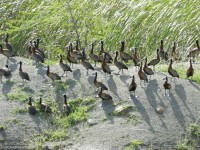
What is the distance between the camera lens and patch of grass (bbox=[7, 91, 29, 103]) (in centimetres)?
1110

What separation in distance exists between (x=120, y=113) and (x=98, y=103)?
1.76 ft

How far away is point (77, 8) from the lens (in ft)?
52.6

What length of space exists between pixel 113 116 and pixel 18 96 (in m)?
1.74

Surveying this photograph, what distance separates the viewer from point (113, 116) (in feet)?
34.3

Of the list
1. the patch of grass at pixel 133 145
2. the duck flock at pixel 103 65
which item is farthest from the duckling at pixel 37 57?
the patch of grass at pixel 133 145

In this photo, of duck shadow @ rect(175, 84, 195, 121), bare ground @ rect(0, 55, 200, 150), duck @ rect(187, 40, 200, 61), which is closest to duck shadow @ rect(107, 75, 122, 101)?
bare ground @ rect(0, 55, 200, 150)

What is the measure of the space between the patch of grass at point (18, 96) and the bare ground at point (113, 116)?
0.24 ft

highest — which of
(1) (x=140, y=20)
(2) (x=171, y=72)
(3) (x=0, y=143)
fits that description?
(1) (x=140, y=20)

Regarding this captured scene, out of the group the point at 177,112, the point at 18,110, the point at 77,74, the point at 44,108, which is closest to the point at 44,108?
the point at 44,108

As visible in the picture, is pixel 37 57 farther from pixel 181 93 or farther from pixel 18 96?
pixel 181 93

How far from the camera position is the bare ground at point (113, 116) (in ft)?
32.5

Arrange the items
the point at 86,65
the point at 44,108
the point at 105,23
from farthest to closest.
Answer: the point at 105,23, the point at 86,65, the point at 44,108

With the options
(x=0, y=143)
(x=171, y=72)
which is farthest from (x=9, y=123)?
(x=171, y=72)

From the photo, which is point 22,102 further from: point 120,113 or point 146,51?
point 146,51
